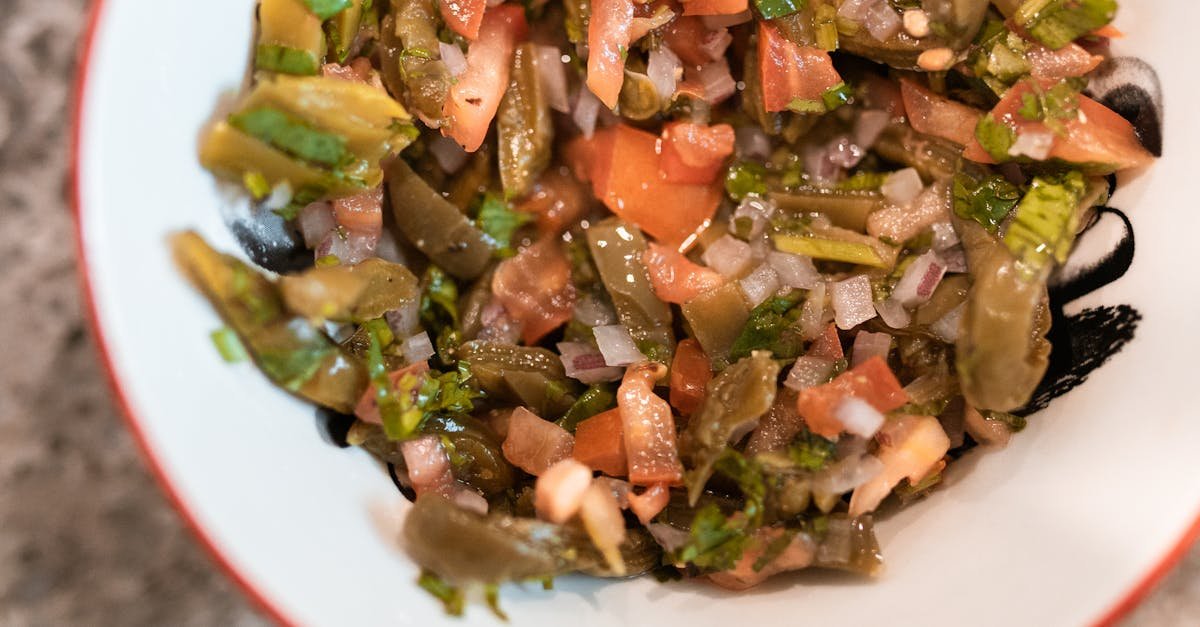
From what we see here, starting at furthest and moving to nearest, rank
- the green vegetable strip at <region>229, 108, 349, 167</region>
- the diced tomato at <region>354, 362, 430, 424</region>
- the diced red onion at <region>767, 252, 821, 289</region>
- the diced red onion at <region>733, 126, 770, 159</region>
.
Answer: the diced red onion at <region>733, 126, 770, 159</region> < the diced red onion at <region>767, 252, 821, 289</region> < the diced tomato at <region>354, 362, 430, 424</region> < the green vegetable strip at <region>229, 108, 349, 167</region>

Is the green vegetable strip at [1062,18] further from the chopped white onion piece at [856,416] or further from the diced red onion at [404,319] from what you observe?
the diced red onion at [404,319]

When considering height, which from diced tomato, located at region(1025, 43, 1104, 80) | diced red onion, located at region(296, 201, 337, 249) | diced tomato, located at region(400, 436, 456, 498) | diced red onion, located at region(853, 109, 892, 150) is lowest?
diced tomato, located at region(400, 436, 456, 498)

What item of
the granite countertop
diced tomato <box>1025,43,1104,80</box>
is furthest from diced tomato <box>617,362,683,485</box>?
the granite countertop

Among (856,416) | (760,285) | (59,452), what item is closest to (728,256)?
(760,285)

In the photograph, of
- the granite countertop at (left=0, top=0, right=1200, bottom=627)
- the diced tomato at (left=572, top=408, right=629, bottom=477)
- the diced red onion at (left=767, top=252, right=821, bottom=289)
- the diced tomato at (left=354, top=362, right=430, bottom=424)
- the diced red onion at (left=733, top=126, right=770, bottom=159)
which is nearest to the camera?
the diced tomato at (left=354, top=362, right=430, bottom=424)

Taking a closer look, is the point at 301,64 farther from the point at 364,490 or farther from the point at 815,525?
the point at 815,525

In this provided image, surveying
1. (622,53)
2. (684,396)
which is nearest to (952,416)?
(684,396)

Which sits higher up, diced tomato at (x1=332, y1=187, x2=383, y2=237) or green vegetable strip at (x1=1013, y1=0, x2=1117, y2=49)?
green vegetable strip at (x1=1013, y1=0, x2=1117, y2=49)

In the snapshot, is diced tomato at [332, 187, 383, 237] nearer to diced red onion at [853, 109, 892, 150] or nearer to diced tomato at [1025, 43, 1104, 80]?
diced red onion at [853, 109, 892, 150]
